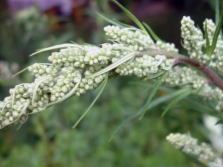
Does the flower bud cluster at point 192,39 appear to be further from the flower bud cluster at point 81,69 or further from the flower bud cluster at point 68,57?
the flower bud cluster at point 68,57

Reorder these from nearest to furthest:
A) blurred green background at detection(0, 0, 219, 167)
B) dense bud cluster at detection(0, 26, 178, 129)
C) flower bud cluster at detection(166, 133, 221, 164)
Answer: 1. dense bud cluster at detection(0, 26, 178, 129)
2. flower bud cluster at detection(166, 133, 221, 164)
3. blurred green background at detection(0, 0, 219, 167)

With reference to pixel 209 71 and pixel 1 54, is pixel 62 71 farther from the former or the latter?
pixel 1 54

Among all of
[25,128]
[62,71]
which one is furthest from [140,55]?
[25,128]

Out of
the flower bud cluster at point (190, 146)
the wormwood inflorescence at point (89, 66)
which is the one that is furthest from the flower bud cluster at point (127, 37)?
the flower bud cluster at point (190, 146)

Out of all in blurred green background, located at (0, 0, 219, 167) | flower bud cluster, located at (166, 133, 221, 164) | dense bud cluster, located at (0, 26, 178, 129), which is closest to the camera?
dense bud cluster, located at (0, 26, 178, 129)

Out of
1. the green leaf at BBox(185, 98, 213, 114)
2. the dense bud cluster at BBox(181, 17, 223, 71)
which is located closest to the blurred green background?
the green leaf at BBox(185, 98, 213, 114)

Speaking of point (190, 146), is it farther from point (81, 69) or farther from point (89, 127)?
point (89, 127)

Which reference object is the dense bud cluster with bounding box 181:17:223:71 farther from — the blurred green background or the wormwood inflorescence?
the blurred green background
